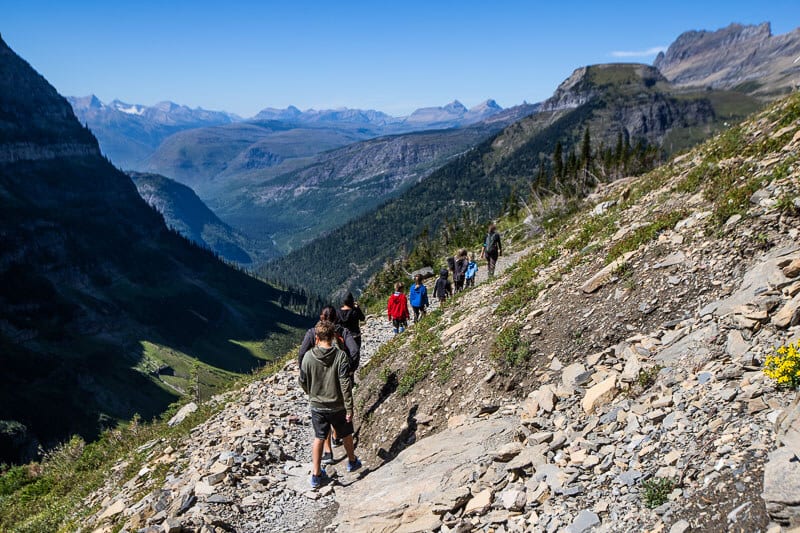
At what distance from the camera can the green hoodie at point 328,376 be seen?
1011 cm

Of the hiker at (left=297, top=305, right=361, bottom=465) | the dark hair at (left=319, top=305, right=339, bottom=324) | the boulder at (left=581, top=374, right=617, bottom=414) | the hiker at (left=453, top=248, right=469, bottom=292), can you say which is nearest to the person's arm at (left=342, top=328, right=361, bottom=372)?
the hiker at (left=297, top=305, right=361, bottom=465)

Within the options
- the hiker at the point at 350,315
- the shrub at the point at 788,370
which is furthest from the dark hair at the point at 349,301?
the shrub at the point at 788,370

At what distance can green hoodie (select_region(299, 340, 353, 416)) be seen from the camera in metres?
10.1

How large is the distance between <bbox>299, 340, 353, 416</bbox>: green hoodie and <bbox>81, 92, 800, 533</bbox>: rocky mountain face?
1937mm

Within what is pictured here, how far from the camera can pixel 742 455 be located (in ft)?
18.2

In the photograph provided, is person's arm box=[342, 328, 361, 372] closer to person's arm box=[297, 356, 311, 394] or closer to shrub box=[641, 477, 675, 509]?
person's arm box=[297, 356, 311, 394]

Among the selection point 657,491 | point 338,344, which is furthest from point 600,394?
point 338,344

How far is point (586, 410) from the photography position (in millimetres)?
8422

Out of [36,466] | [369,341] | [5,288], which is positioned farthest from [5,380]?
[369,341]

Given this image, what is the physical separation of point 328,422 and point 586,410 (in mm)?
5470

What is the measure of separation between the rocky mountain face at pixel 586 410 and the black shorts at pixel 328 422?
1.26m

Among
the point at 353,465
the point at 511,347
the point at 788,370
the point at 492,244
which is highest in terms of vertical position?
the point at 492,244

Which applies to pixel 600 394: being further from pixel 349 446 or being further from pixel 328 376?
pixel 349 446

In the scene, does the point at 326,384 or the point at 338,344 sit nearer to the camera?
the point at 326,384
